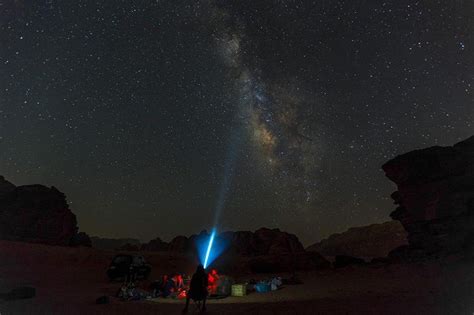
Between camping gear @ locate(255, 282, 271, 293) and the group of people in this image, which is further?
camping gear @ locate(255, 282, 271, 293)

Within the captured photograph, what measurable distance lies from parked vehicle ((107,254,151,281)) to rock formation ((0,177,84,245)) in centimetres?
2780

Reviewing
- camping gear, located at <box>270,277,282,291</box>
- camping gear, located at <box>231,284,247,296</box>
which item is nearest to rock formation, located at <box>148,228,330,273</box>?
camping gear, located at <box>270,277,282,291</box>

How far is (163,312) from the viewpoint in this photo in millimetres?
12125

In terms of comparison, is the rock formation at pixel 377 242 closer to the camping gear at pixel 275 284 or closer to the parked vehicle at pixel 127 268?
the parked vehicle at pixel 127 268

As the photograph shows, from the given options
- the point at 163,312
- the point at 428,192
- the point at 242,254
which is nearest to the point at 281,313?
the point at 163,312

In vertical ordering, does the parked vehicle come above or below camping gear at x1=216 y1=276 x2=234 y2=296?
above

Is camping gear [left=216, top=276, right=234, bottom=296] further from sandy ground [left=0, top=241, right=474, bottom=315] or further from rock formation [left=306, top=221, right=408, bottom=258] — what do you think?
rock formation [left=306, top=221, right=408, bottom=258]

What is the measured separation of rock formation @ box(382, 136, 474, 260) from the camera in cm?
2772

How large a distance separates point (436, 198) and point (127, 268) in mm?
24015

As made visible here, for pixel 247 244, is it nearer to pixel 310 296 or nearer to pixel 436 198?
pixel 436 198

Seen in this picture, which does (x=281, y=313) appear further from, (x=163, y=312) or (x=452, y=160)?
(x=452, y=160)

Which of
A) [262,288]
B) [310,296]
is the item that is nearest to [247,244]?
[262,288]

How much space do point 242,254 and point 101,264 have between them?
98.9 ft

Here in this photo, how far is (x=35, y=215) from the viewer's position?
4719cm
